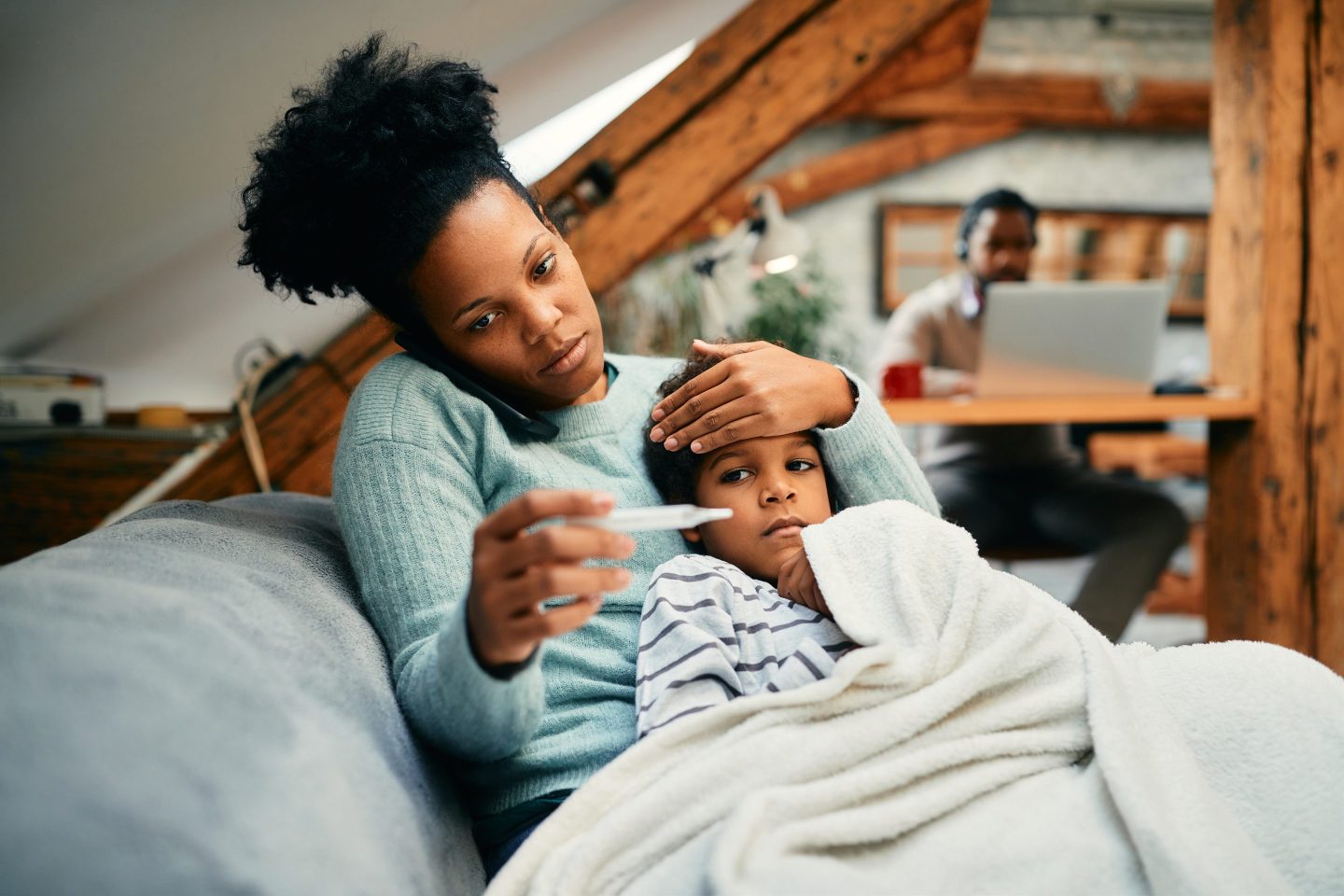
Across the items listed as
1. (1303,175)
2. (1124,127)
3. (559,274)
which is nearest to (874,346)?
(1124,127)

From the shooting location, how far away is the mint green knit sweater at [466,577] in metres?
0.81

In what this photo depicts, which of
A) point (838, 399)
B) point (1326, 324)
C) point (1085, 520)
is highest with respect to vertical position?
point (838, 399)

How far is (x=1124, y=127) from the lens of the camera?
21.5 ft

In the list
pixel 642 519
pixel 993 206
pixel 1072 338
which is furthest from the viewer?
pixel 993 206

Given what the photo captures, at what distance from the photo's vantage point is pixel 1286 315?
2.34 m

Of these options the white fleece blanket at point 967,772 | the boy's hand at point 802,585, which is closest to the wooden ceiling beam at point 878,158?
the boy's hand at point 802,585

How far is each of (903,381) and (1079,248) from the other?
16.0 feet

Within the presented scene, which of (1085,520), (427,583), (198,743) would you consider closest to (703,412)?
(427,583)

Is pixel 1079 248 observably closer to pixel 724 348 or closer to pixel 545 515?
pixel 724 348

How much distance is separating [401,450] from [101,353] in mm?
1374

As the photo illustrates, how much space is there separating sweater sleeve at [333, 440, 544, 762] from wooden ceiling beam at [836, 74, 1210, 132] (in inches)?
210

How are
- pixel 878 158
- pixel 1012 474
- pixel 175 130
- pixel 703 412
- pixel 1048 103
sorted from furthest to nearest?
1. pixel 878 158
2. pixel 1048 103
3. pixel 1012 474
4. pixel 175 130
5. pixel 703 412

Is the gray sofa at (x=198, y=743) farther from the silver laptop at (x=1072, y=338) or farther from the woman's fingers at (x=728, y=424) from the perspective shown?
the silver laptop at (x=1072, y=338)

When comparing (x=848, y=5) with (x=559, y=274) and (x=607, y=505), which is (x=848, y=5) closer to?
(x=559, y=274)
